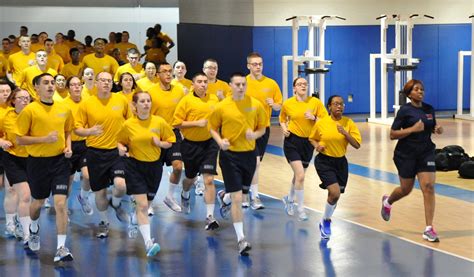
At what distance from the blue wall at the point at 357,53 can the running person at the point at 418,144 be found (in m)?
15.3

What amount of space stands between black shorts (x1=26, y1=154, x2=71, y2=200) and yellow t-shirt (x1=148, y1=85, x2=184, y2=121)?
10.4ft

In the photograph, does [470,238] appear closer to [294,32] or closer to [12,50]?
[294,32]

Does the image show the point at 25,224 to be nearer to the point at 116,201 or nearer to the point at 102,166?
the point at 102,166

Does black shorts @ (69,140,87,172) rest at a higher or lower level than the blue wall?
lower

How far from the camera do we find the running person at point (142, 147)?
510 inches

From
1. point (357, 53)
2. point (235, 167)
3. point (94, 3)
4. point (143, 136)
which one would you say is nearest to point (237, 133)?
point (235, 167)

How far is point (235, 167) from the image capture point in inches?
518

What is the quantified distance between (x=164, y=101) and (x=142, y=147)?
2.74m

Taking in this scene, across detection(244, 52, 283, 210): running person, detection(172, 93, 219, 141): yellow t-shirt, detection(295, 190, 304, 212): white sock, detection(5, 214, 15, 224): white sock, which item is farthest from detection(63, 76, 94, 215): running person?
detection(295, 190, 304, 212): white sock

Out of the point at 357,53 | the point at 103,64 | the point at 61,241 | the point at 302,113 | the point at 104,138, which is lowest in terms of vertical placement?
the point at 61,241

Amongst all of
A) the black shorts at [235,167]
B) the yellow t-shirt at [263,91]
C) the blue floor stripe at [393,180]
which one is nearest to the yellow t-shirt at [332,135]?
the black shorts at [235,167]

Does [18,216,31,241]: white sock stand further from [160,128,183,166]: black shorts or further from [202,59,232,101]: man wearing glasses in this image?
[202,59,232,101]: man wearing glasses

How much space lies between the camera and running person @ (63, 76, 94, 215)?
48.4ft

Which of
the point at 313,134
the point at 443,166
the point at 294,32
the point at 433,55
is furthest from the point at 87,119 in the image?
the point at 433,55
